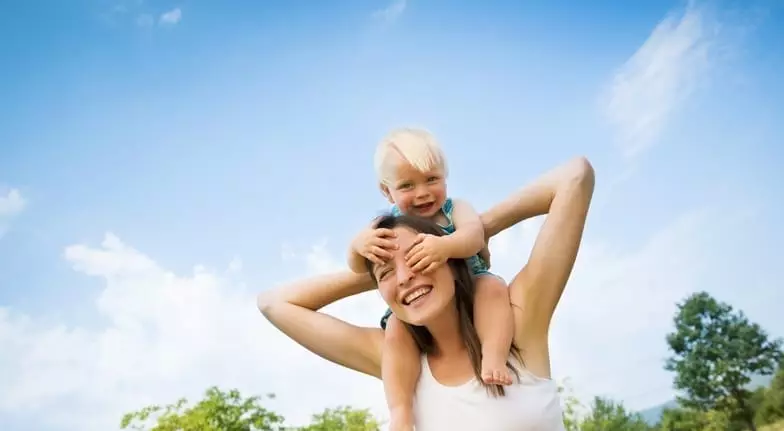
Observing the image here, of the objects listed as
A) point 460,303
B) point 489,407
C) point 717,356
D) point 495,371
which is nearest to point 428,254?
point 460,303

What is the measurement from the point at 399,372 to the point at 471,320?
329mm

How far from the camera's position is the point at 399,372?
8.58 ft

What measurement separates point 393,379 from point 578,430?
21.3 m

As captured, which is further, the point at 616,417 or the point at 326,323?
the point at 616,417

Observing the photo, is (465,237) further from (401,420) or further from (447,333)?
(401,420)

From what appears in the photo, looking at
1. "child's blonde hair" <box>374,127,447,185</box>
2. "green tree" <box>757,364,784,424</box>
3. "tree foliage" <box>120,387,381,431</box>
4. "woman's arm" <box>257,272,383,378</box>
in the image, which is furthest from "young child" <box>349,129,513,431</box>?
"green tree" <box>757,364,784,424</box>

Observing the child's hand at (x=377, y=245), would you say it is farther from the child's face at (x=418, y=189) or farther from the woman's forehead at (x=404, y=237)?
the child's face at (x=418, y=189)

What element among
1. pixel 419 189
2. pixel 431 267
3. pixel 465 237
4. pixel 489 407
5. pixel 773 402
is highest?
pixel 773 402

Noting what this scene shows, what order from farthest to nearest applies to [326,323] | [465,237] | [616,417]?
[616,417]
[326,323]
[465,237]

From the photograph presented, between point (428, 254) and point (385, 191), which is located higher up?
point (385, 191)

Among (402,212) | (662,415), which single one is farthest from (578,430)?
(402,212)

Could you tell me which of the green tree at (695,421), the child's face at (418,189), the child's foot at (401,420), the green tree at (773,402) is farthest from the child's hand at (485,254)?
the green tree at (773,402)

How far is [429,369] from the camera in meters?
2.69

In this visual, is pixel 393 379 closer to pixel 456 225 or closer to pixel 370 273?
pixel 370 273
